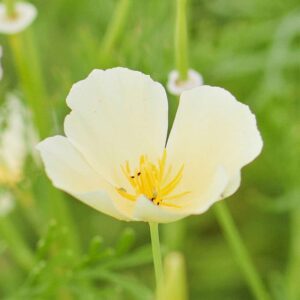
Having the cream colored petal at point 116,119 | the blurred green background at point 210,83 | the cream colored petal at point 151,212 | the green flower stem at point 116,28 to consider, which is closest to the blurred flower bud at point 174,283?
the cream colored petal at point 151,212

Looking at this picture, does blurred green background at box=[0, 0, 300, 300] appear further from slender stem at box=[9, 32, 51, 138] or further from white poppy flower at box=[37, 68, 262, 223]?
white poppy flower at box=[37, 68, 262, 223]

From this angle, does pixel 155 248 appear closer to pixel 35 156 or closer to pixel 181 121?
pixel 181 121

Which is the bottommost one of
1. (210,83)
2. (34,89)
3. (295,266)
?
(295,266)

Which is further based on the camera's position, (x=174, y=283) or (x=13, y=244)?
(x=13, y=244)

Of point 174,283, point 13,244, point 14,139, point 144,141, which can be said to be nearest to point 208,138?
point 144,141

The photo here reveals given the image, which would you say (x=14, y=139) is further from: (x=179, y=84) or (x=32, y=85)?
(x=179, y=84)

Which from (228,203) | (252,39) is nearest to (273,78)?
(252,39)

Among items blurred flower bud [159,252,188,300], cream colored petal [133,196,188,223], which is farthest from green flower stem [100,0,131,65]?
blurred flower bud [159,252,188,300]
